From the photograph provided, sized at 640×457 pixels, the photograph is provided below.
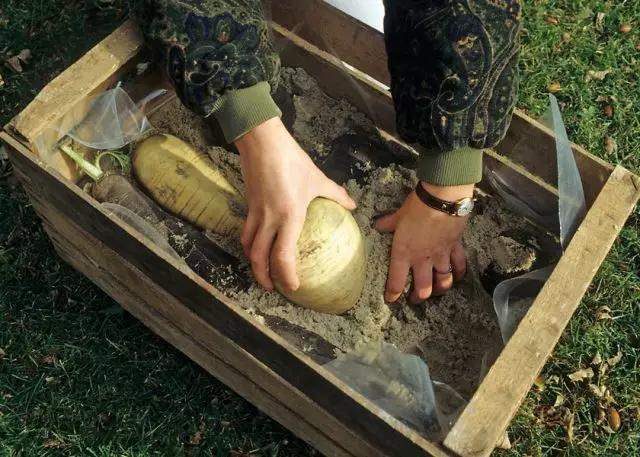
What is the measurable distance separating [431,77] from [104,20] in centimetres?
164

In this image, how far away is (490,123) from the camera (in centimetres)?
178

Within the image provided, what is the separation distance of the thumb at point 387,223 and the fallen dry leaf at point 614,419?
870mm

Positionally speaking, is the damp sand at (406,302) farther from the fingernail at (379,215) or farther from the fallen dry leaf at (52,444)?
the fallen dry leaf at (52,444)

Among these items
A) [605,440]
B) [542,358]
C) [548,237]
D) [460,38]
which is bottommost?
[605,440]

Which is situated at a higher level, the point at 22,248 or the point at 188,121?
the point at 188,121

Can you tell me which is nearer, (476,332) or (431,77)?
(431,77)

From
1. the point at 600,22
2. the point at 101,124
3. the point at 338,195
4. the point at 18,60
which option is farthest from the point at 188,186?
the point at 600,22

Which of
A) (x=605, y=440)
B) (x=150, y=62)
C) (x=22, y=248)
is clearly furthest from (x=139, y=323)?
(x=605, y=440)

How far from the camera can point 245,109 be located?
182 centimetres

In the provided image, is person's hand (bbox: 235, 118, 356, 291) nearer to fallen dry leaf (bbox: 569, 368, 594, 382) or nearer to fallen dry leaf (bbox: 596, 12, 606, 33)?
fallen dry leaf (bbox: 569, 368, 594, 382)

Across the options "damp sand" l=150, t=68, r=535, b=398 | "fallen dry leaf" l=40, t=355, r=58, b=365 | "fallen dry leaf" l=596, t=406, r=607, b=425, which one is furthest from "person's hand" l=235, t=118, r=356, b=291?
"fallen dry leaf" l=596, t=406, r=607, b=425

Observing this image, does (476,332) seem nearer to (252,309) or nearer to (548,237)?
(548,237)

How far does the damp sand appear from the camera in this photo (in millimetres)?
1948

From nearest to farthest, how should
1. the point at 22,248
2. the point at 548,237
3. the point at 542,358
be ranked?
the point at 542,358 < the point at 548,237 < the point at 22,248
